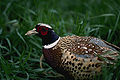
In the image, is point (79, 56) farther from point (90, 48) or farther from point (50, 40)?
point (50, 40)

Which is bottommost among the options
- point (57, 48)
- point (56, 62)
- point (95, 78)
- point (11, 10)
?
point (95, 78)

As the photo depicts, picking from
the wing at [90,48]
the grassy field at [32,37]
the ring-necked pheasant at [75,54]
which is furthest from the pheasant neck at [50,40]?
the grassy field at [32,37]

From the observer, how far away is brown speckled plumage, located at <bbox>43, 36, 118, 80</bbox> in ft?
8.95

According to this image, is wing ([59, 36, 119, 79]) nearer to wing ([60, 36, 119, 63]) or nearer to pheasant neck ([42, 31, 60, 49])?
wing ([60, 36, 119, 63])

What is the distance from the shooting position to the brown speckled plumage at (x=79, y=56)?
273 cm

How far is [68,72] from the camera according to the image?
2840mm

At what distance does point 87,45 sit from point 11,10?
270cm

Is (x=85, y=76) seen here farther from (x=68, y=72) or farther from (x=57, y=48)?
(x=57, y=48)

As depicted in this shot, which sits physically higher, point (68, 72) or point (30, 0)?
point (30, 0)

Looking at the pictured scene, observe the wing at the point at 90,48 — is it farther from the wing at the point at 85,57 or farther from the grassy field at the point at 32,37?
the grassy field at the point at 32,37

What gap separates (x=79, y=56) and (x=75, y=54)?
0.06 meters

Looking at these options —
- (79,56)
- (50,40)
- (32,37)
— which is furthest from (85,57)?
(32,37)

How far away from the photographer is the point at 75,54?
280 cm

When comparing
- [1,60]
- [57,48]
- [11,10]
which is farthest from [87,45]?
[11,10]
